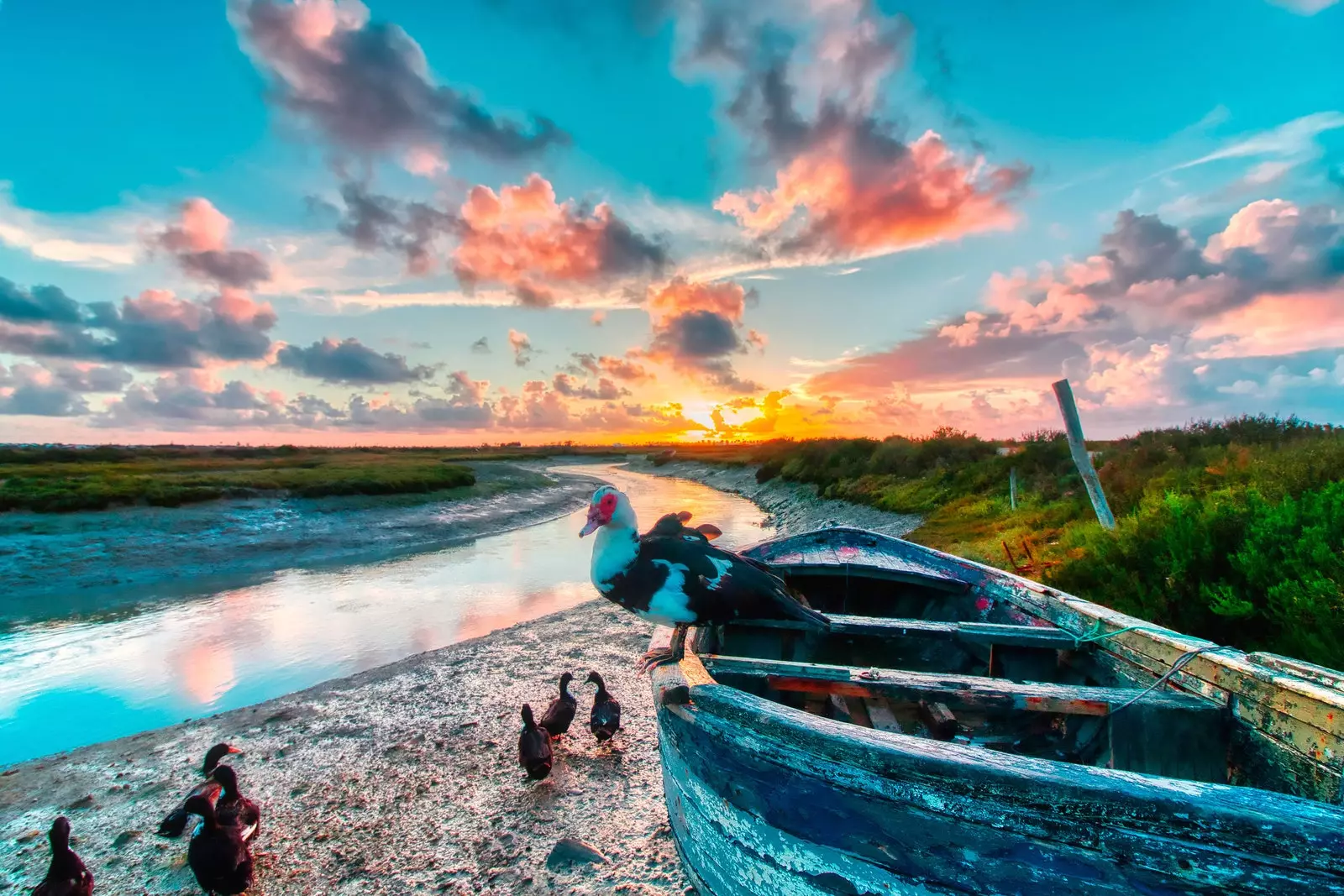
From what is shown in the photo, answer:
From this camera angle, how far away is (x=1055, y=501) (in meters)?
14.3

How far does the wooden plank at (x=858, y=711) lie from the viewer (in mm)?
4331

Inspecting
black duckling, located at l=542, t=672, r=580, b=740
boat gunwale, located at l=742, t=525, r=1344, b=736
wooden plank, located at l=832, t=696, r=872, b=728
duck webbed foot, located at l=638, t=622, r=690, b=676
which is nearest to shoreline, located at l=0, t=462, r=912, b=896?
black duckling, located at l=542, t=672, r=580, b=740

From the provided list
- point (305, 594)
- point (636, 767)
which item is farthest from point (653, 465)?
point (636, 767)

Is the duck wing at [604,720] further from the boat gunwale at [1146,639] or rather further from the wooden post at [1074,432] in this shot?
the wooden post at [1074,432]

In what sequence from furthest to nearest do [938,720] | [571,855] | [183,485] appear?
[183,485]
[571,855]
[938,720]

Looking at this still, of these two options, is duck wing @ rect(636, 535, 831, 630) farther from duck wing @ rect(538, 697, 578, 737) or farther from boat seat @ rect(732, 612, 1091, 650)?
duck wing @ rect(538, 697, 578, 737)

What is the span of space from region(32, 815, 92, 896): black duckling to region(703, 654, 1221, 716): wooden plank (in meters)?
4.61

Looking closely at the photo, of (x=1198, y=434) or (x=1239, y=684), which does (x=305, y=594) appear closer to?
(x=1239, y=684)

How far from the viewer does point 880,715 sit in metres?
4.20

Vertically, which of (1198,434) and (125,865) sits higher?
(1198,434)

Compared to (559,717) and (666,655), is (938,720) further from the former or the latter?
(559,717)

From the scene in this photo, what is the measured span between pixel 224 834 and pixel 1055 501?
15750 mm

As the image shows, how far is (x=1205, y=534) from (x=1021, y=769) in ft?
20.0

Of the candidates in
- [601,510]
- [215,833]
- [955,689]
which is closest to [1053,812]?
[955,689]
